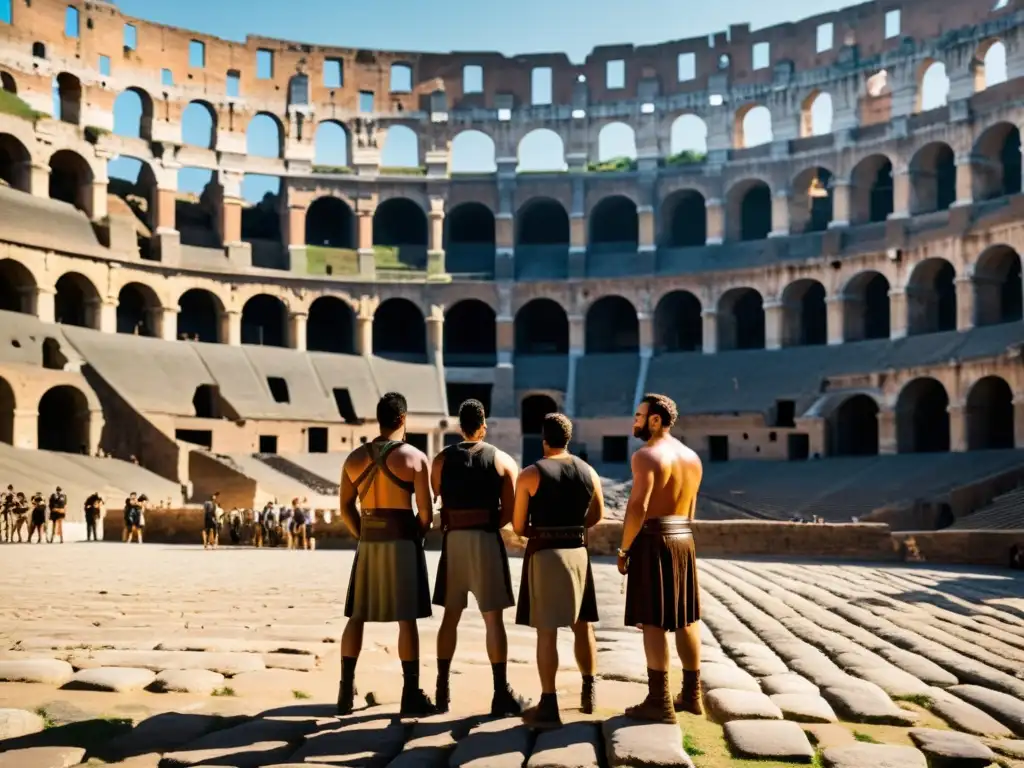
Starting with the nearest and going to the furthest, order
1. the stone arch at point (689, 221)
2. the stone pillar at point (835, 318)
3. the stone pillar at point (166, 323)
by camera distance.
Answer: the stone pillar at point (835, 318)
the stone pillar at point (166, 323)
the stone arch at point (689, 221)

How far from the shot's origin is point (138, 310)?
53438 millimetres

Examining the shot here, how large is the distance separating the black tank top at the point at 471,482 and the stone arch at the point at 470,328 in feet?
172

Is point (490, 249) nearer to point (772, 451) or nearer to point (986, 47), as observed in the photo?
point (772, 451)

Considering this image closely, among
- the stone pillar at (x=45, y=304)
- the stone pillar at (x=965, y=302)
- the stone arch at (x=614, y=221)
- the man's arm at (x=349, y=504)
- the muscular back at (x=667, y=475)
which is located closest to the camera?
the muscular back at (x=667, y=475)

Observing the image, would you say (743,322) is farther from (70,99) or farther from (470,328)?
(70,99)

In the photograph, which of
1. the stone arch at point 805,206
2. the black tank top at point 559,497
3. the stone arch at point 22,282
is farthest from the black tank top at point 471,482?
the stone arch at point 805,206

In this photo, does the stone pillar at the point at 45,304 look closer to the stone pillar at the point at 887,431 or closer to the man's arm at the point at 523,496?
the stone pillar at the point at 887,431

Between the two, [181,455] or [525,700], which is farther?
[181,455]

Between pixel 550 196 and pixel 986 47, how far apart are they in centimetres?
2168

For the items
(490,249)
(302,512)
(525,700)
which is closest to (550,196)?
(490,249)

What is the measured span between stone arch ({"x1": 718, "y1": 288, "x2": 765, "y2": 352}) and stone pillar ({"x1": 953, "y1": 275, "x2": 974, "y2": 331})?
10946mm

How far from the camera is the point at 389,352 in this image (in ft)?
190

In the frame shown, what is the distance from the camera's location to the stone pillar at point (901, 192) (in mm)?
49375

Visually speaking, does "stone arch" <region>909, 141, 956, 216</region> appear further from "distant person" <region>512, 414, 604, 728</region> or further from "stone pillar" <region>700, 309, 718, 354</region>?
"distant person" <region>512, 414, 604, 728</region>
